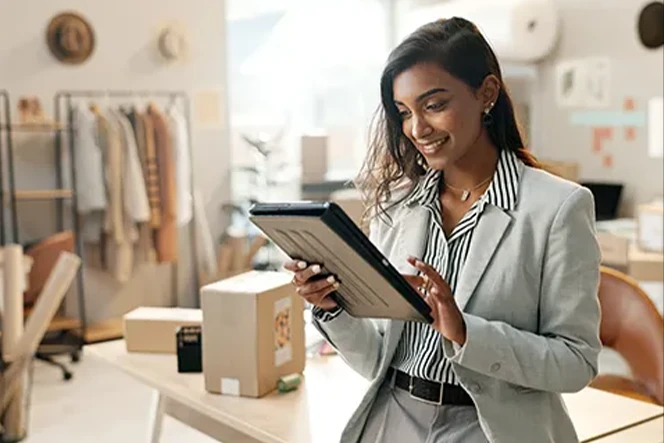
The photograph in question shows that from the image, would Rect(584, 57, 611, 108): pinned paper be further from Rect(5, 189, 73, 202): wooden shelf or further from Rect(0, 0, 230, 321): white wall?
Rect(5, 189, 73, 202): wooden shelf

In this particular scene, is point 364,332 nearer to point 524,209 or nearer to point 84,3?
point 524,209

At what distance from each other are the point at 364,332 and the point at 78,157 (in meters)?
4.40

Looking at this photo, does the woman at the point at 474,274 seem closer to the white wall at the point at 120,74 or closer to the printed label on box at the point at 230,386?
the printed label on box at the point at 230,386

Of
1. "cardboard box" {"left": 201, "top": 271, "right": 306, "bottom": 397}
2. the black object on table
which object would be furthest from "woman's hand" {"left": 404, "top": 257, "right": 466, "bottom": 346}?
the black object on table

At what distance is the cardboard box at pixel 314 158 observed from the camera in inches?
257

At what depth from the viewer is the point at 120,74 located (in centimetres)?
611

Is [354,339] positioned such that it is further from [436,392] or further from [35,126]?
[35,126]

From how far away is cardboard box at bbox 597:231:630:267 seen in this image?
4.40m

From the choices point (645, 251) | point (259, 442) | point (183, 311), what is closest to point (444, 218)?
point (259, 442)

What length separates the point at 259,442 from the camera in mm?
2068

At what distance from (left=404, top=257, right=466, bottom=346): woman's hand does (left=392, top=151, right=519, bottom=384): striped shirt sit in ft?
0.42

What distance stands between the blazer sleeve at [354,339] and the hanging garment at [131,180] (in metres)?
4.25

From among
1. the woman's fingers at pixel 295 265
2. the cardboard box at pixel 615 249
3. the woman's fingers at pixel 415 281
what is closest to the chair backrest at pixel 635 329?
the woman's fingers at pixel 415 281

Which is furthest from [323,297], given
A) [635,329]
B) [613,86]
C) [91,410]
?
[613,86]
